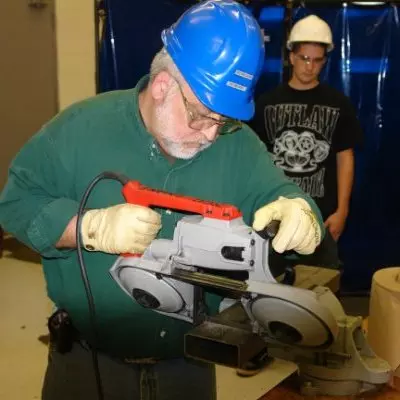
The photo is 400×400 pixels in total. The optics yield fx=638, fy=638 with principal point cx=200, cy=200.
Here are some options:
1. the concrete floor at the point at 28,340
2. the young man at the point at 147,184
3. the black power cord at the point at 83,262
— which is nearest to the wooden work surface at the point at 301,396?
the young man at the point at 147,184

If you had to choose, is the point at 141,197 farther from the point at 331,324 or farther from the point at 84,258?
the point at 331,324

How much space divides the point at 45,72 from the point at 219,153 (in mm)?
3298

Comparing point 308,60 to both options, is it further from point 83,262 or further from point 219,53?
point 83,262

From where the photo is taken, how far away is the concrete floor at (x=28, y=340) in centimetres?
280

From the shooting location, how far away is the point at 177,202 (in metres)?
1.23

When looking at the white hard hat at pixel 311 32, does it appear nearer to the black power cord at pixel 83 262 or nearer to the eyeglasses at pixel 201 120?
the eyeglasses at pixel 201 120

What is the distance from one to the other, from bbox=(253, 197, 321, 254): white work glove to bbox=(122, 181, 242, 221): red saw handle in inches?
2.4

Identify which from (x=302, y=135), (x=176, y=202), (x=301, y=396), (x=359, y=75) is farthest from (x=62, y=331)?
(x=359, y=75)

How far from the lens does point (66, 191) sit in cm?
142

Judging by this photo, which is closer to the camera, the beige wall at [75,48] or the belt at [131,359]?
the belt at [131,359]

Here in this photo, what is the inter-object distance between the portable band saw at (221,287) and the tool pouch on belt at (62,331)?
0.55 feet

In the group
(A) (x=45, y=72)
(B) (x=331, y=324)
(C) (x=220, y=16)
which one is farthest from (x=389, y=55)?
(B) (x=331, y=324)

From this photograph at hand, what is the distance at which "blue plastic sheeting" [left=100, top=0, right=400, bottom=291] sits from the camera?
11.6 feet

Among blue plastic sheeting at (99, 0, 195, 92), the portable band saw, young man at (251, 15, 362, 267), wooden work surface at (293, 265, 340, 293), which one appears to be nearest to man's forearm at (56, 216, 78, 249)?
the portable band saw
